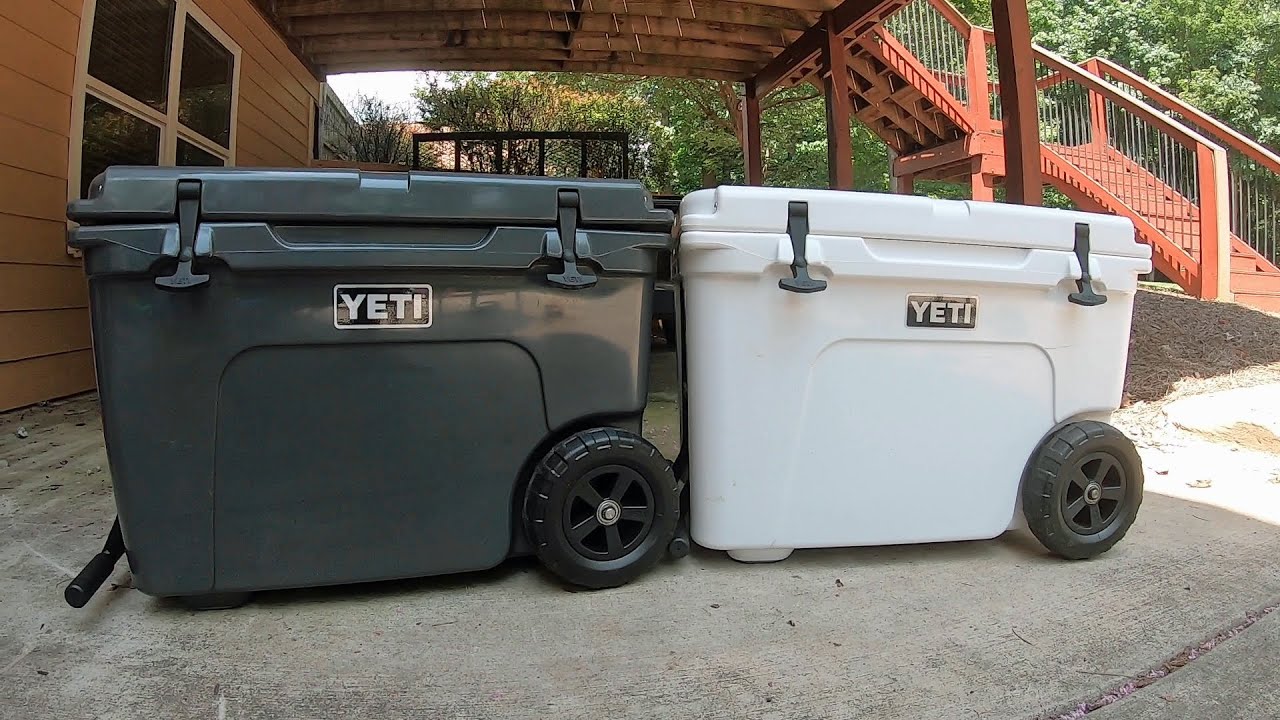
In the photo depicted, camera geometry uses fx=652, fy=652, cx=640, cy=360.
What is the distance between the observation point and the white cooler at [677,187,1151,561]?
1.53 meters

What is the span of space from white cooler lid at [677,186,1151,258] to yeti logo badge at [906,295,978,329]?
14 cm

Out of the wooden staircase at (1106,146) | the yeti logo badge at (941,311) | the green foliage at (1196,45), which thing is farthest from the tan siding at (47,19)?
the green foliage at (1196,45)

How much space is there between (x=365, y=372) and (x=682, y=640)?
87cm

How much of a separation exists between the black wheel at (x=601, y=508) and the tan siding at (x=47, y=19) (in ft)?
11.8

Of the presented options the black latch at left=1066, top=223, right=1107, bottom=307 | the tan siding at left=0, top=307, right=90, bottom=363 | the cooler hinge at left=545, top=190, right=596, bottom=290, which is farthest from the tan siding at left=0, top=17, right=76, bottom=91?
the black latch at left=1066, top=223, right=1107, bottom=307

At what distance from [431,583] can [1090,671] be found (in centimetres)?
140

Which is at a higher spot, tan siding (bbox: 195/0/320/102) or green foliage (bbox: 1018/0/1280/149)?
green foliage (bbox: 1018/0/1280/149)

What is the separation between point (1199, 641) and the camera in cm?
137

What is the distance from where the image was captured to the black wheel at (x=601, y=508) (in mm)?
1455

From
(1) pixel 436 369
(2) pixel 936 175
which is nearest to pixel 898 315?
(1) pixel 436 369

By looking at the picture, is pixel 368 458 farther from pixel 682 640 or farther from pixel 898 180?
pixel 898 180

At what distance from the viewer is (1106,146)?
6.88 meters

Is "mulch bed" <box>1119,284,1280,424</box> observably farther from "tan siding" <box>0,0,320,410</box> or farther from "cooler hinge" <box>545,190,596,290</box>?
"tan siding" <box>0,0,320,410</box>

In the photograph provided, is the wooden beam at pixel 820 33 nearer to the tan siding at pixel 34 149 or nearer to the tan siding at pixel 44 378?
the tan siding at pixel 34 149
